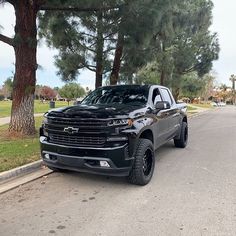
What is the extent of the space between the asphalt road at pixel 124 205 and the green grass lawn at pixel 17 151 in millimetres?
859

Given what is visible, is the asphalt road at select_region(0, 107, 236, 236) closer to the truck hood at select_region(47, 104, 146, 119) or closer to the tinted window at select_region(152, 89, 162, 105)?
the truck hood at select_region(47, 104, 146, 119)

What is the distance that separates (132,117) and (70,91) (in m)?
39.8

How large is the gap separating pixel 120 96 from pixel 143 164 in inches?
75.7

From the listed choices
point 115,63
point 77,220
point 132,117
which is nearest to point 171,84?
point 115,63

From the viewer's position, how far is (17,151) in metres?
7.43

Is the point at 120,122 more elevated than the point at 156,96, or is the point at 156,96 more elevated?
the point at 156,96

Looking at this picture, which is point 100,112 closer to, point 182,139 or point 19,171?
point 19,171

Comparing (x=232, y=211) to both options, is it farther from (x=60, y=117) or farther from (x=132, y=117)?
(x=60, y=117)

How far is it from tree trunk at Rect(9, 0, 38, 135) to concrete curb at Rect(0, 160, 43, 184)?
3.18m

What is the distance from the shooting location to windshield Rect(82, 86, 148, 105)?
21.9ft

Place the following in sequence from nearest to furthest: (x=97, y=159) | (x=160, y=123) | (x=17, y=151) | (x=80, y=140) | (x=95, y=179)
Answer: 1. (x=97, y=159)
2. (x=80, y=140)
3. (x=95, y=179)
4. (x=160, y=123)
5. (x=17, y=151)

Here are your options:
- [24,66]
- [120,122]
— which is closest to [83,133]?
[120,122]

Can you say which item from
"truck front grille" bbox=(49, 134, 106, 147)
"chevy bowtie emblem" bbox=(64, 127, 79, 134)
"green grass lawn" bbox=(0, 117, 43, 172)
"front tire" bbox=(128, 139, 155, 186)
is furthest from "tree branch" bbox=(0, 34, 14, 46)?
"front tire" bbox=(128, 139, 155, 186)

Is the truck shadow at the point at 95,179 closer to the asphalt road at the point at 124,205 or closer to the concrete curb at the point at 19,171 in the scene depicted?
the asphalt road at the point at 124,205
